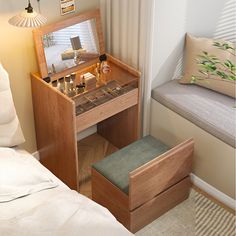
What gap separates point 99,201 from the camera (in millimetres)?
2828

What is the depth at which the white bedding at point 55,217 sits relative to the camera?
6.79ft

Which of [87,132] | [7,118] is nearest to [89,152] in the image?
[87,132]

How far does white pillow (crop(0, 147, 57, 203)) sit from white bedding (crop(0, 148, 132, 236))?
3cm

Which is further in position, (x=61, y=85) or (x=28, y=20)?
(x=61, y=85)

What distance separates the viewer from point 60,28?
2.85m

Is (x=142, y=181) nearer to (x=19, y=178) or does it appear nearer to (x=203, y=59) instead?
(x=19, y=178)

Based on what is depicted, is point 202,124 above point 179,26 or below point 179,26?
below

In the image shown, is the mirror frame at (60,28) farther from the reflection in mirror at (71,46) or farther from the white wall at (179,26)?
the white wall at (179,26)

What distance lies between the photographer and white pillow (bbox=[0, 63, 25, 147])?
2.63m

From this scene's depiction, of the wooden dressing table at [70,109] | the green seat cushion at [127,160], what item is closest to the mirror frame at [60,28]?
the wooden dressing table at [70,109]

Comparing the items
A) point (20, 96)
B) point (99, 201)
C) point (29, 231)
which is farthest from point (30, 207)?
point (20, 96)

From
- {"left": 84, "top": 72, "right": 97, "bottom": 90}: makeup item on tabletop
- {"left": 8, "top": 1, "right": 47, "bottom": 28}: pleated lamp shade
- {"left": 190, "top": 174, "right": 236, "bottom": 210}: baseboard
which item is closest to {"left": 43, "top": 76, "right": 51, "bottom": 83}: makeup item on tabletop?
{"left": 84, "top": 72, "right": 97, "bottom": 90}: makeup item on tabletop

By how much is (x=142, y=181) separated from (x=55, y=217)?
22.8 inches

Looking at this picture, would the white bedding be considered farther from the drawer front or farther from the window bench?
the window bench
